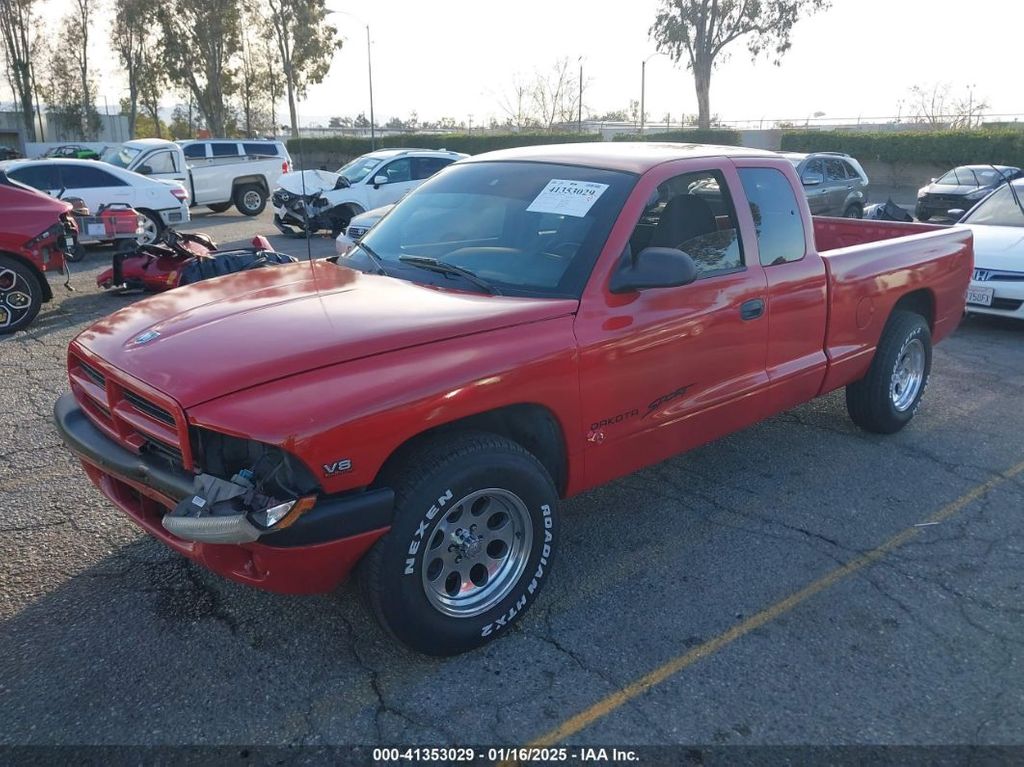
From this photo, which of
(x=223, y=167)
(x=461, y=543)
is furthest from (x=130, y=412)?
(x=223, y=167)

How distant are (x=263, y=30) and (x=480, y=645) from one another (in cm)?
4684

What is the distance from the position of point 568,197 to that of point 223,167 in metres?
18.9

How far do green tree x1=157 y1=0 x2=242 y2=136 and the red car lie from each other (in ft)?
124

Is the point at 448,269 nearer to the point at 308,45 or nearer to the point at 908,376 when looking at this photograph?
the point at 908,376

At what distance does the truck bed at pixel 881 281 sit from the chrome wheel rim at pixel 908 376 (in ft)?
0.94

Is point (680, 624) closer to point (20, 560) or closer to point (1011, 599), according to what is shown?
point (1011, 599)

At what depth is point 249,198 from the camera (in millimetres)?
21141

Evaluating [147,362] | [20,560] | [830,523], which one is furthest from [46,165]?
[830,523]

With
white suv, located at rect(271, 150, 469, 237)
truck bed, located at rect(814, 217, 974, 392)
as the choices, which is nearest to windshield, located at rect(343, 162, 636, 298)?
truck bed, located at rect(814, 217, 974, 392)

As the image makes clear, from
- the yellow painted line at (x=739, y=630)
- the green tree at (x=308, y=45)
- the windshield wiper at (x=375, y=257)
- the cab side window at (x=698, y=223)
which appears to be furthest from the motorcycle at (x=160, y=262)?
the green tree at (x=308, y=45)

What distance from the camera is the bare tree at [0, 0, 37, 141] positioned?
46.2 metres

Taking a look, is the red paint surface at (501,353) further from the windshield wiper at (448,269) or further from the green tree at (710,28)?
the green tree at (710,28)

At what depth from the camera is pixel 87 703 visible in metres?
2.83

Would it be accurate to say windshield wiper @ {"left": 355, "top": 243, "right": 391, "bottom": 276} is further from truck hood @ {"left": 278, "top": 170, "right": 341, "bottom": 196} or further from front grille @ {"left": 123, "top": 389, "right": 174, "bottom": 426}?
truck hood @ {"left": 278, "top": 170, "right": 341, "bottom": 196}
